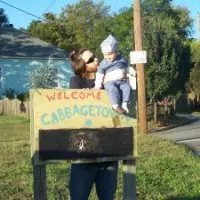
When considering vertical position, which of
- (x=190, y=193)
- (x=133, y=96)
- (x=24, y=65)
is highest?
(x=24, y=65)

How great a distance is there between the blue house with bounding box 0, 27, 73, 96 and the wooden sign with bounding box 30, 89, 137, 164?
1265 inches

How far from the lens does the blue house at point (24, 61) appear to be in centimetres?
3791

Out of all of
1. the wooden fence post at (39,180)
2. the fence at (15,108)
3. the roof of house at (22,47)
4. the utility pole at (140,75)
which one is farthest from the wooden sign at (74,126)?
the roof of house at (22,47)

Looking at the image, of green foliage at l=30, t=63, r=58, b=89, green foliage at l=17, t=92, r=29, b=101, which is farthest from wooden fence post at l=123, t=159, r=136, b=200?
green foliage at l=17, t=92, r=29, b=101

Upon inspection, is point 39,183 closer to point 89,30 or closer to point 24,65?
point 24,65

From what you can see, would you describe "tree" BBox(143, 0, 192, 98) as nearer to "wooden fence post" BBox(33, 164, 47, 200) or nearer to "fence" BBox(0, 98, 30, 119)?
"fence" BBox(0, 98, 30, 119)

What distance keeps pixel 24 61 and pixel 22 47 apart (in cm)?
188

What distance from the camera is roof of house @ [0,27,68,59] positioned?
38.7m

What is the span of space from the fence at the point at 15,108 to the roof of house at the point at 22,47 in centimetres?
604

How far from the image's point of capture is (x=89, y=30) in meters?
57.7

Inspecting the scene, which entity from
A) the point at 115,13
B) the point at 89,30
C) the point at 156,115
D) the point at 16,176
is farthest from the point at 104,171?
the point at 89,30

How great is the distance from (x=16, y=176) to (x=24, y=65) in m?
30.7

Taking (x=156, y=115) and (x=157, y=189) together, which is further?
(x=156, y=115)

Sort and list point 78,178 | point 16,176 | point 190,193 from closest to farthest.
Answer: point 78,178 → point 190,193 → point 16,176
